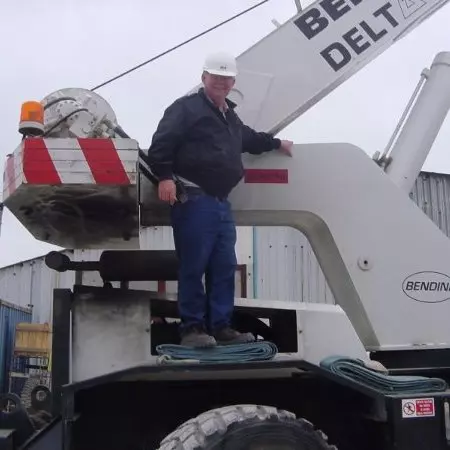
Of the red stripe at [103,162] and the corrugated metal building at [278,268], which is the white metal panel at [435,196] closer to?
the corrugated metal building at [278,268]

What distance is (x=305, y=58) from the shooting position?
5090 mm

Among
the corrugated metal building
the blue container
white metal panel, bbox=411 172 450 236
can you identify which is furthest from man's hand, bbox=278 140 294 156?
white metal panel, bbox=411 172 450 236

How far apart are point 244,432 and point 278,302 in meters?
1.18

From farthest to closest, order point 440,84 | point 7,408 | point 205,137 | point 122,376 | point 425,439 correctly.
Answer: point 440,84 → point 7,408 → point 205,137 → point 425,439 → point 122,376

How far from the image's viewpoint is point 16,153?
389cm

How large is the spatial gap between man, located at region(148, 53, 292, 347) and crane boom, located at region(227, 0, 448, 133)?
2.67 ft

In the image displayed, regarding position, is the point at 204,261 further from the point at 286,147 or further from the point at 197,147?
the point at 286,147

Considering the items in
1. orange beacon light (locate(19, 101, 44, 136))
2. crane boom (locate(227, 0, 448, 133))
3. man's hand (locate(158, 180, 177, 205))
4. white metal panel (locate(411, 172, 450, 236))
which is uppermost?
white metal panel (locate(411, 172, 450, 236))

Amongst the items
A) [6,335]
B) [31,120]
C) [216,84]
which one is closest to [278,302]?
[216,84]

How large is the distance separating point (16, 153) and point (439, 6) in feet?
11.3

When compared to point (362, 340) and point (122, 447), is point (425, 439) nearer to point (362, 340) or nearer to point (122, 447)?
point (362, 340)

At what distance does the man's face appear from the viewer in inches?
166

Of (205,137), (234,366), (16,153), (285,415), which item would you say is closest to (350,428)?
(285,415)

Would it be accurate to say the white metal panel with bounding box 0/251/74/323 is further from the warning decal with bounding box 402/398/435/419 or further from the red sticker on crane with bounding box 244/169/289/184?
the warning decal with bounding box 402/398/435/419
